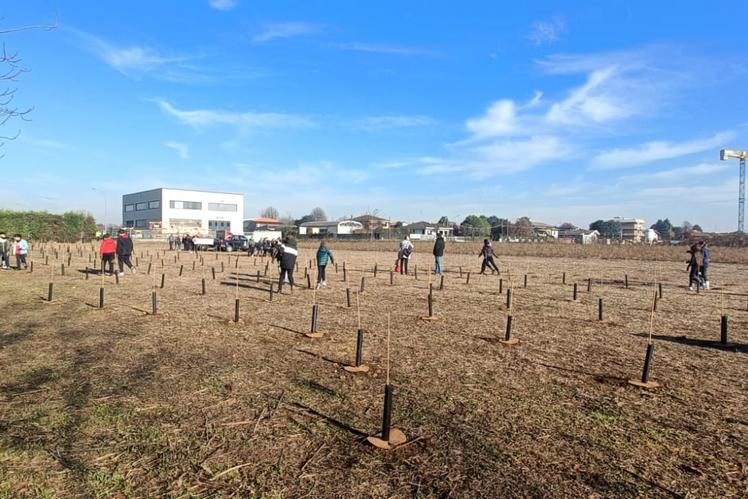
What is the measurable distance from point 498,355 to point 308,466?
13.9 ft

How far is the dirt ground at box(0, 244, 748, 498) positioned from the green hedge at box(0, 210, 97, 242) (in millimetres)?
43106

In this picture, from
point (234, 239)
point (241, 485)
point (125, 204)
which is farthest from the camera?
point (125, 204)

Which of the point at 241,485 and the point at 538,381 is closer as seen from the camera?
the point at 241,485

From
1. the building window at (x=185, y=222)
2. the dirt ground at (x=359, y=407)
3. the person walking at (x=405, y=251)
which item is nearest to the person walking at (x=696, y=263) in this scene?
the dirt ground at (x=359, y=407)

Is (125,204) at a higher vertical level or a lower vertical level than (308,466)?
higher

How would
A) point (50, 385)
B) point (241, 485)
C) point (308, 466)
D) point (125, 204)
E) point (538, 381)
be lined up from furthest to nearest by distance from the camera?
point (125, 204) < point (538, 381) < point (50, 385) < point (308, 466) < point (241, 485)

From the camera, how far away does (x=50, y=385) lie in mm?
5496

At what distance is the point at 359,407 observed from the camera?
500 centimetres

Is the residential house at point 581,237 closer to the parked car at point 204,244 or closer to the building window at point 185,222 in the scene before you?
the parked car at point 204,244

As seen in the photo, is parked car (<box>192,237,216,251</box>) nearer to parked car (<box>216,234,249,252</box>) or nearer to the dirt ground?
parked car (<box>216,234,249,252</box>)

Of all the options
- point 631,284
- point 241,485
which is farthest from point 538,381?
point 631,284

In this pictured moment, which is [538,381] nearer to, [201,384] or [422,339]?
[422,339]

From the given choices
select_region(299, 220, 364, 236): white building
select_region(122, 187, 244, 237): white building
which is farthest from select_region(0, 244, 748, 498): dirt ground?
select_region(299, 220, 364, 236): white building

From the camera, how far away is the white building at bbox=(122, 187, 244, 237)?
245ft
